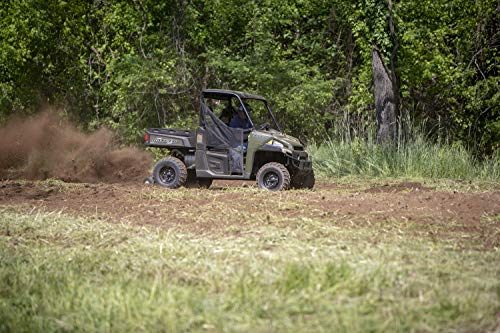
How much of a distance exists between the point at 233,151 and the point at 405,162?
432cm

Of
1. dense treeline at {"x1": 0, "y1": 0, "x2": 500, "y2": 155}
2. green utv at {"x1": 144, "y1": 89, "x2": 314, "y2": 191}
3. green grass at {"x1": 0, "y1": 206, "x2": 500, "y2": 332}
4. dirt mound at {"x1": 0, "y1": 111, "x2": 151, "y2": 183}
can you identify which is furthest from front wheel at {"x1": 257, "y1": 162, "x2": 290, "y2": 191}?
dense treeline at {"x1": 0, "y1": 0, "x2": 500, "y2": 155}

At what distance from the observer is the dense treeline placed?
61.9ft

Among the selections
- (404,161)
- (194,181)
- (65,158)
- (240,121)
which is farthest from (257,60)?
(240,121)

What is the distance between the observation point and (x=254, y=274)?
18.5 ft

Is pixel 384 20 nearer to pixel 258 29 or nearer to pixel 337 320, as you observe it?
pixel 258 29

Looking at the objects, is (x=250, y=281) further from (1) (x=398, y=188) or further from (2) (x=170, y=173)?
(2) (x=170, y=173)

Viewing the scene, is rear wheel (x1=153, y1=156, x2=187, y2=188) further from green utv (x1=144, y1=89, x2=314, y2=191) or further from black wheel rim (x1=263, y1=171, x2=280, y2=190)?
black wheel rim (x1=263, y1=171, x2=280, y2=190)

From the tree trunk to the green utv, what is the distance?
4495 mm

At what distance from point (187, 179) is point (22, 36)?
38.1 ft

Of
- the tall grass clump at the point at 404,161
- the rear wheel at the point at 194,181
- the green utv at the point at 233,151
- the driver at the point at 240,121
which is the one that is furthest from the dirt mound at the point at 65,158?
the tall grass clump at the point at 404,161

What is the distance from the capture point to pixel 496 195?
33.7 feet

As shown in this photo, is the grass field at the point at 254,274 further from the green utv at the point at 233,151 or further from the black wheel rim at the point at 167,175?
the black wheel rim at the point at 167,175

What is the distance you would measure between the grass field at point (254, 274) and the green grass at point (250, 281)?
0.04 feet

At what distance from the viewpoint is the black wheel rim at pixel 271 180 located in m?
12.4
